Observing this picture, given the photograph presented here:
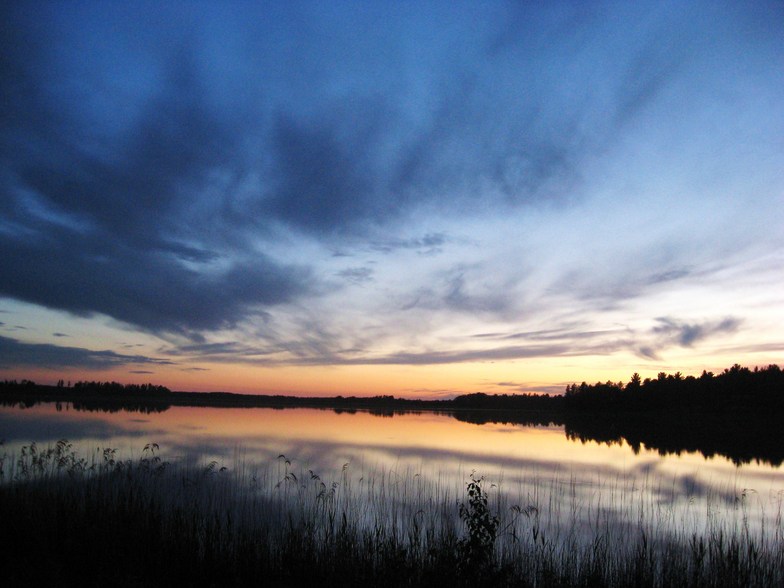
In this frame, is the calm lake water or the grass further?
the calm lake water

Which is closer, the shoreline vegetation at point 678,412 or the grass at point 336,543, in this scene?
the grass at point 336,543

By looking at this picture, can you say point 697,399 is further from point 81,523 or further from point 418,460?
point 81,523

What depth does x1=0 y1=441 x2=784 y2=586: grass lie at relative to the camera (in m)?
8.23

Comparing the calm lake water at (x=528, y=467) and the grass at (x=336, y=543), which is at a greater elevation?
the grass at (x=336, y=543)

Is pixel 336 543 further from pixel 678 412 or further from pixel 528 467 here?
pixel 678 412

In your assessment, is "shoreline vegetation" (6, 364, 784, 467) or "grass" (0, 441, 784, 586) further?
"shoreline vegetation" (6, 364, 784, 467)

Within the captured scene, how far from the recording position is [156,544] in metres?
9.72

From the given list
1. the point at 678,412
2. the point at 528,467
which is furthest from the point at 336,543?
the point at 678,412

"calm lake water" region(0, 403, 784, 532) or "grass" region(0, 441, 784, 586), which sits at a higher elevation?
"grass" region(0, 441, 784, 586)

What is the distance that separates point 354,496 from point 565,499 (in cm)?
725

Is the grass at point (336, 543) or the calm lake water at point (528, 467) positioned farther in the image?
the calm lake water at point (528, 467)

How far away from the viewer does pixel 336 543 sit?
10117 mm

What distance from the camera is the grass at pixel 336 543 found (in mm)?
8234

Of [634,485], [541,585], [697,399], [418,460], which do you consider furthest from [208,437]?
[697,399]
